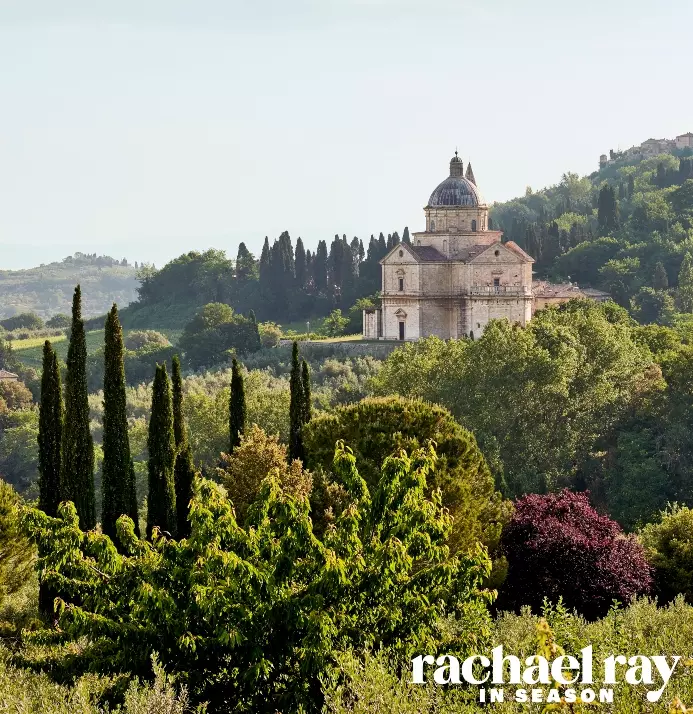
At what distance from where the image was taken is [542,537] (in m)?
23.0

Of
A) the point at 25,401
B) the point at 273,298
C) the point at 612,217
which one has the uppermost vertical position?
the point at 612,217

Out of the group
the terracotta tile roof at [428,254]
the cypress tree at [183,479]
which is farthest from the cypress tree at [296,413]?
the terracotta tile roof at [428,254]

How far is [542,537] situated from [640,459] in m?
18.0

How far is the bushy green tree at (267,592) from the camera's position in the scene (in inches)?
492

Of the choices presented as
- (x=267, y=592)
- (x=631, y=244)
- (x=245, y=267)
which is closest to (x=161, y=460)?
(x=267, y=592)

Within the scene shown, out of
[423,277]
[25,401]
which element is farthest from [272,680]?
[25,401]

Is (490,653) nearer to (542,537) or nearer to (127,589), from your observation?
(127,589)

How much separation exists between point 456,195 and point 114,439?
46446 mm

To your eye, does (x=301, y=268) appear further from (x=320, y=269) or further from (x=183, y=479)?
(x=183, y=479)

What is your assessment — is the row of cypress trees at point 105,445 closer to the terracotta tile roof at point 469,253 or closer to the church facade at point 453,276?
the church facade at point 453,276

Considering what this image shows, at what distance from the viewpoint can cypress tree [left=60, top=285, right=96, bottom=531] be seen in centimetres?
2327

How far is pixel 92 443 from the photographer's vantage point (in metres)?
23.5

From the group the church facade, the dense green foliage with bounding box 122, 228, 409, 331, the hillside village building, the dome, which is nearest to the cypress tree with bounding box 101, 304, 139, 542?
the church facade

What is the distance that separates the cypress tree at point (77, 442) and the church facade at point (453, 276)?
144ft
